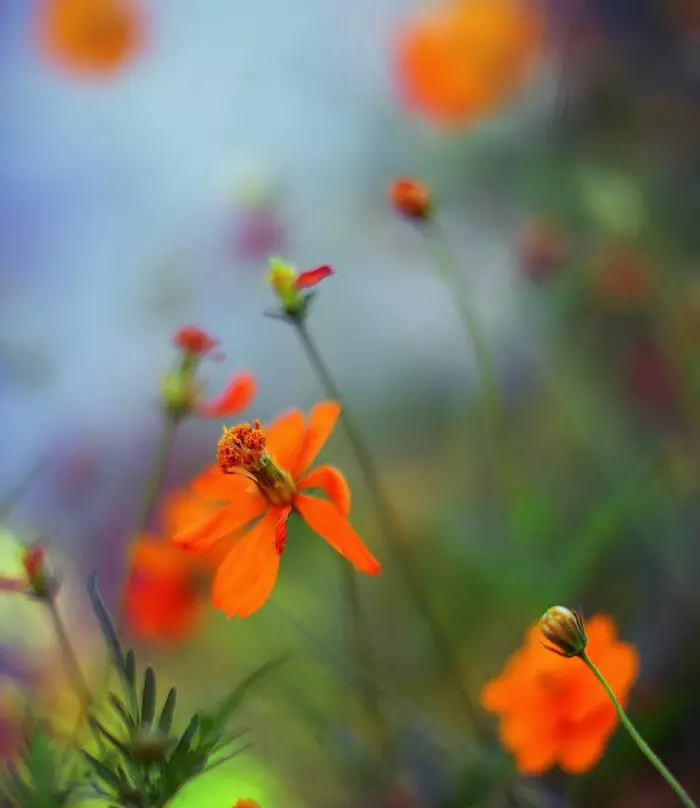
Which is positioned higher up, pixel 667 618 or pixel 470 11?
pixel 470 11

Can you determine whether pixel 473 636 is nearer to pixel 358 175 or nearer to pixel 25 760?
pixel 25 760

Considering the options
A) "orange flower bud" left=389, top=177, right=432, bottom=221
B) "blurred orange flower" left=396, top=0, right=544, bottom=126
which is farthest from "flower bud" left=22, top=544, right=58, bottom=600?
"blurred orange flower" left=396, top=0, right=544, bottom=126

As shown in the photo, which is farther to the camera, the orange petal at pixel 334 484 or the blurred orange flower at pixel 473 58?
the blurred orange flower at pixel 473 58

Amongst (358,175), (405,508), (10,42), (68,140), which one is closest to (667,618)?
(405,508)

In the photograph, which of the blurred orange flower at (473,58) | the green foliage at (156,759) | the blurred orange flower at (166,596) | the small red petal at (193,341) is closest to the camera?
the green foliage at (156,759)

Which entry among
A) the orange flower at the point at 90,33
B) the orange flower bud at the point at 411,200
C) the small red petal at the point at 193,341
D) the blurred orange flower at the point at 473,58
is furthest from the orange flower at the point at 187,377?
the orange flower at the point at 90,33

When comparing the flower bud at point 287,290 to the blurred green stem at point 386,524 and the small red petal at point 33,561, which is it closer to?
the blurred green stem at point 386,524

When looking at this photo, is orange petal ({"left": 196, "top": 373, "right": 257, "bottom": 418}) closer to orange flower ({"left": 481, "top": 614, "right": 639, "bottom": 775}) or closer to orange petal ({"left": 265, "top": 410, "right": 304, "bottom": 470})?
orange petal ({"left": 265, "top": 410, "right": 304, "bottom": 470})
